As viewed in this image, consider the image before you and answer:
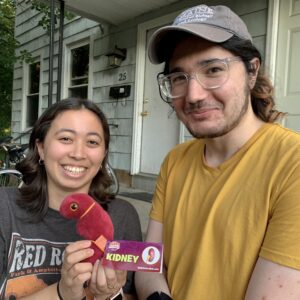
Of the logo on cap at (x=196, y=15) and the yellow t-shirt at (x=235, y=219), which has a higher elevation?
the logo on cap at (x=196, y=15)

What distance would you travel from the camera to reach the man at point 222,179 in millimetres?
1000

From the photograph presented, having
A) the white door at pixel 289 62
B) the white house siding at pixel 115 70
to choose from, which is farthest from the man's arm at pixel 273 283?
the white house siding at pixel 115 70

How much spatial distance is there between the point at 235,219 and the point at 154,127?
4.33 m

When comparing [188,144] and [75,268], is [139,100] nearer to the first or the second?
[188,144]

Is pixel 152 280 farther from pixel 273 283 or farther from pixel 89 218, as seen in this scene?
pixel 273 283

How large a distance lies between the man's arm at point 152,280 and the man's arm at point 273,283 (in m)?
0.37

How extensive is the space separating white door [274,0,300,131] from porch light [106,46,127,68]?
8.48ft

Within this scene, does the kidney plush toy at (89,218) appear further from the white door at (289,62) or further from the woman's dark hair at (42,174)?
the white door at (289,62)

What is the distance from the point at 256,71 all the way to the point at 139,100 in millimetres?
4237

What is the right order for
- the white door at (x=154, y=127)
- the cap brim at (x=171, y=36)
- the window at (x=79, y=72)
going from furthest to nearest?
the window at (x=79, y=72)
the white door at (x=154, y=127)
the cap brim at (x=171, y=36)

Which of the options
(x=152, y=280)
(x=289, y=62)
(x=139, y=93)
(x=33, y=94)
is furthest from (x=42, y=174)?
(x=33, y=94)

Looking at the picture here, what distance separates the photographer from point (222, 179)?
1228mm

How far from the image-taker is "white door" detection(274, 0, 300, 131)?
378cm

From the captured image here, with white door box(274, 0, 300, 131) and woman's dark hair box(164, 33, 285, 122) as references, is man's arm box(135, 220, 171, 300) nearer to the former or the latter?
woman's dark hair box(164, 33, 285, 122)
